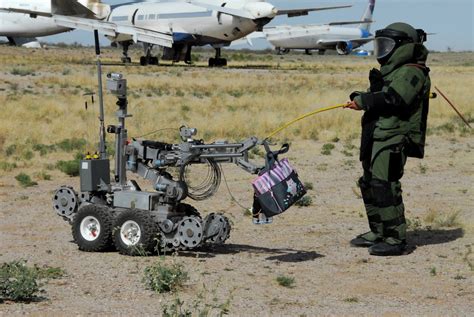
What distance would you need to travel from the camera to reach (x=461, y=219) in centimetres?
1244

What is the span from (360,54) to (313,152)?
120 m

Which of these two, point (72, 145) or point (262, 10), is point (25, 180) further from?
point (262, 10)

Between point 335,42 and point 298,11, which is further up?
point 298,11

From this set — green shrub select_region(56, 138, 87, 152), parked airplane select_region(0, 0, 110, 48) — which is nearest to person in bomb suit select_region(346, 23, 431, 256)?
green shrub select_region(56, 138, 87, 152)

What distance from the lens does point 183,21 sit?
58.9 metres

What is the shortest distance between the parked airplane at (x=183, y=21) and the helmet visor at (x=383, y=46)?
4306 cm

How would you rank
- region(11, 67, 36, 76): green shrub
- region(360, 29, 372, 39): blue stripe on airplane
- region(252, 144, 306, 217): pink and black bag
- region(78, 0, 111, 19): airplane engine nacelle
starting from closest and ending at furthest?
region(252, 144, 306, 217): pink and black bag
region(11, 67, 36, 76): green shrub
region(78, 0, 111, 19): airplane engine nacelle
region(360, 29, 372, 39): blue stripe on airplane

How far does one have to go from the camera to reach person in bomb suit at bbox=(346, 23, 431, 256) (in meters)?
9.86

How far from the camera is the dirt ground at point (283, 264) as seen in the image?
7691mm

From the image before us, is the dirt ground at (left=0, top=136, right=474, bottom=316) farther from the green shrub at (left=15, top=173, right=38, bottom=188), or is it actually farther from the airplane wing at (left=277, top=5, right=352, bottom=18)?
the airplane wing at (left=277, top=5, right=352, bottom=18)

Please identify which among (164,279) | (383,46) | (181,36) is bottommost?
(164,279)

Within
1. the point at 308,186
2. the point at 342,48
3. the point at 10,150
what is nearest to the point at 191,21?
the point at 10,150

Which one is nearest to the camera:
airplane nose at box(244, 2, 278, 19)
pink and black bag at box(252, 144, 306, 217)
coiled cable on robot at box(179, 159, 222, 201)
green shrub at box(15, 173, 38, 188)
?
pink and black bag at box(252, 144, 306, 217)

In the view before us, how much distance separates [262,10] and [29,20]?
34.2 m
